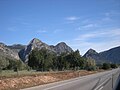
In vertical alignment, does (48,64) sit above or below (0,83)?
above

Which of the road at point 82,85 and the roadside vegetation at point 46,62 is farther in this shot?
the roadside vegetation at point 46,62

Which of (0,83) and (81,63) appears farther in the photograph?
(81,63)

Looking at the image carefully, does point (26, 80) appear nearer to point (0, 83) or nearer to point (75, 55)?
point (0, 83)

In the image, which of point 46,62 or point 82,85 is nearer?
point 82,85

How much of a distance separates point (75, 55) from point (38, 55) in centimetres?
2212

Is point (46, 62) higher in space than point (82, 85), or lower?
higher

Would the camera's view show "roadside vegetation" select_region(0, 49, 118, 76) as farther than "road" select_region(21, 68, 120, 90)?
Yes

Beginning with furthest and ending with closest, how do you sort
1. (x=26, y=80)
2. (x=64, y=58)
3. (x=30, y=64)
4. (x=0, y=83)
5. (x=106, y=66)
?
(x=106, y=66) → (x=64, y=58) → (x=30, y=64) → (x=26, y=80) → (x=0, y=83)

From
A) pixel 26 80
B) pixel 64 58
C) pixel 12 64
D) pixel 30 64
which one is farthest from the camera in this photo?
→ pixel 64 58

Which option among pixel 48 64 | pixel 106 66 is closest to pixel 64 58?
pixel 48 64

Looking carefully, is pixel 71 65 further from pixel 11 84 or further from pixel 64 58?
pixel 11 84

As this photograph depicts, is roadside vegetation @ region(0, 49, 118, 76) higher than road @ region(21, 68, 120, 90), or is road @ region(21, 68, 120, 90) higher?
roadside vegetation @ region(0, 49, 118, 76)

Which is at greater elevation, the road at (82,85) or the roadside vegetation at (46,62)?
the roadside vegetation at (46,62)

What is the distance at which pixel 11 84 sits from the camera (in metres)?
29.1
